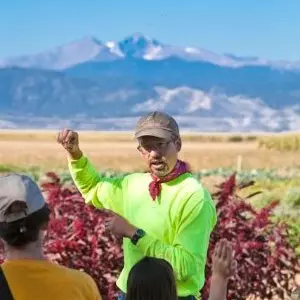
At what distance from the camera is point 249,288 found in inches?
250

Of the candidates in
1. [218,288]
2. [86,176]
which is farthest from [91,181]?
[218,288]

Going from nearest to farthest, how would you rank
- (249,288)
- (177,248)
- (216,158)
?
(177,248)
(249,288)
(216,158)

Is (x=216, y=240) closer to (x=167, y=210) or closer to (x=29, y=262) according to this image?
(x=167, y=210)

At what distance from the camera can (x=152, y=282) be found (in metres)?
3.17

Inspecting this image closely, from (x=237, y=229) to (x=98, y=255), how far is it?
939 millimetres

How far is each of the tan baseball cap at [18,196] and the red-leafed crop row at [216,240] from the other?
8.50 ft

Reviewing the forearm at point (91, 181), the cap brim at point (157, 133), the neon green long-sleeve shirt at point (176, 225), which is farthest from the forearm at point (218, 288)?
the forearm at point (91, 181)

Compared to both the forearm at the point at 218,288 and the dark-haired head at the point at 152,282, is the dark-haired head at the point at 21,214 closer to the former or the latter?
the dark-haired head at the point at 152,282

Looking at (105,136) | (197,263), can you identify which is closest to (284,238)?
(197,263)

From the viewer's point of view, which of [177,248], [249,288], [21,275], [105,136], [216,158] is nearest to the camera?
[21,275]

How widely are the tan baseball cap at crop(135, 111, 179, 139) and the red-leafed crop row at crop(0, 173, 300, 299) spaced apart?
202 centimetres

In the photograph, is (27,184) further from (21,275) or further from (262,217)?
(262,217)

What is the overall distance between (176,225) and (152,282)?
738 mm

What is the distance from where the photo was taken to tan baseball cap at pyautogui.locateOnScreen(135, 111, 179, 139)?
3900mm
